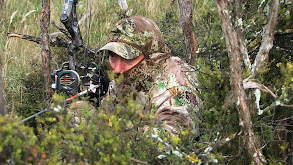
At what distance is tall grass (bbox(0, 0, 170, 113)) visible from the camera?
14.5ft

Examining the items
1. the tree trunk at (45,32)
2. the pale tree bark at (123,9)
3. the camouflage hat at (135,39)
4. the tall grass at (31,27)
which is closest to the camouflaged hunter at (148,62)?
the camouflage hat at (135,39)

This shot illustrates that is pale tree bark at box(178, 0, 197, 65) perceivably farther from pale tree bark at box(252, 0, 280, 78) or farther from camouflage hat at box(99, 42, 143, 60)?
pale tree bark at box(252, 0, 280, 78)

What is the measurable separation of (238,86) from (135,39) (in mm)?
1412

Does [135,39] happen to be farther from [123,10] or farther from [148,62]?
[123,10]

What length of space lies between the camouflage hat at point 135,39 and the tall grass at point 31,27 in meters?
1.26

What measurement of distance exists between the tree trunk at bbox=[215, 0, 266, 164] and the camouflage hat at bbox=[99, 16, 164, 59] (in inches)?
50.1

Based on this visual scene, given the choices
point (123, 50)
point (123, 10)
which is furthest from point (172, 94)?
point (123, 10)

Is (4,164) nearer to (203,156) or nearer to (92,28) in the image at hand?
(203,156)

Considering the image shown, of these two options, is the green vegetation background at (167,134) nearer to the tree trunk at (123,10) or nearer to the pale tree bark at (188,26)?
the pale tree bark at (188,26)

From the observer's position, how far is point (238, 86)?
1.61 m

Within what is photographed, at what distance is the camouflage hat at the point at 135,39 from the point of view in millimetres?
2820

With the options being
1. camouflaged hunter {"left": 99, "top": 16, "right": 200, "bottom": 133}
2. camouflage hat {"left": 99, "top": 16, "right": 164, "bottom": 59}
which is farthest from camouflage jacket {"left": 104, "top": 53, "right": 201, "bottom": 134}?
camouflage hat {"left": 99, "top": 16, "right": 164, "bottom": 59}

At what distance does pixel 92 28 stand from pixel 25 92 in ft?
10.5

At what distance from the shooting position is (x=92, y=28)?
685cm
